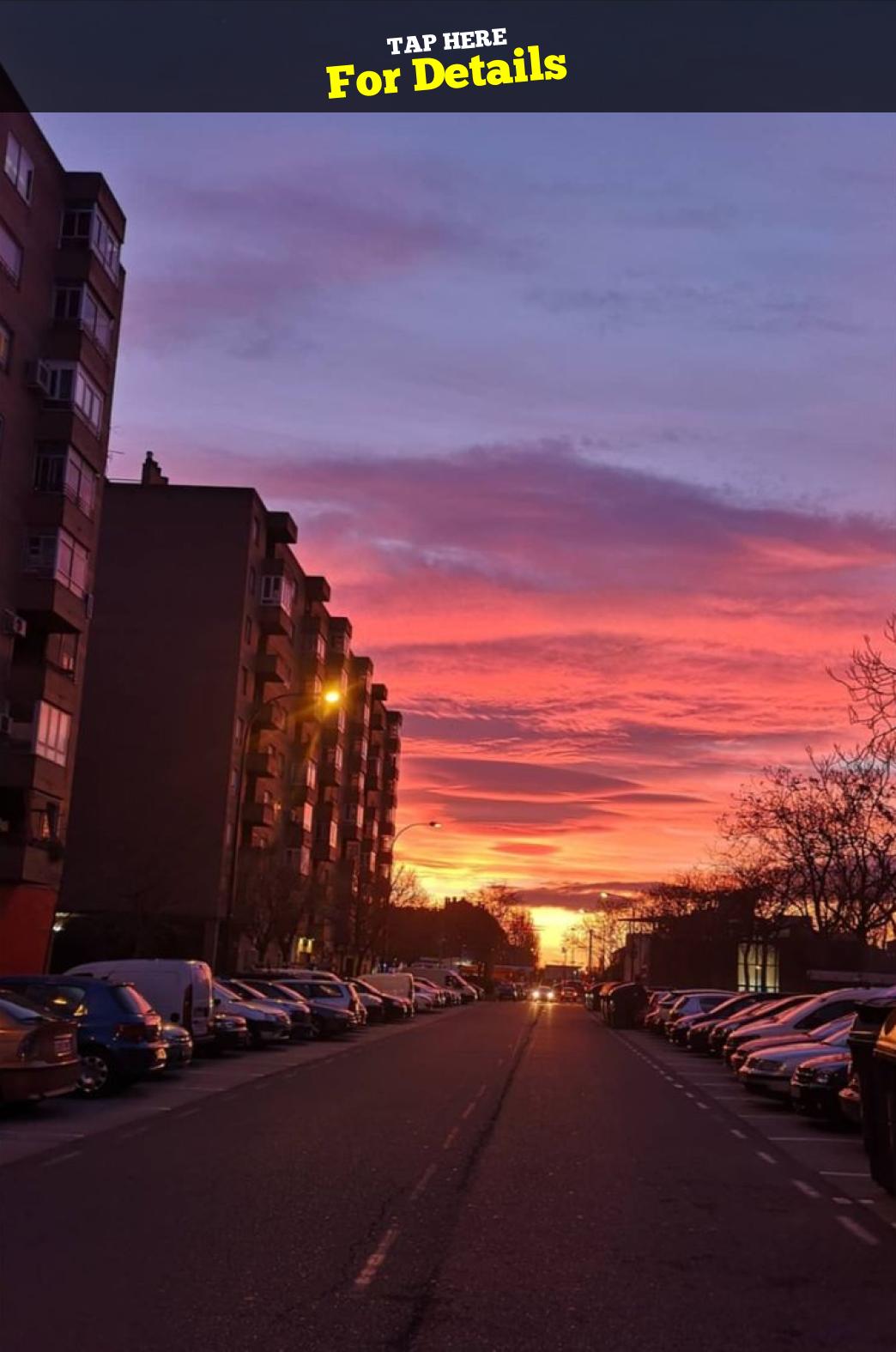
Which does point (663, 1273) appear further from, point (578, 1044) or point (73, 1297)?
point (578, 1044)

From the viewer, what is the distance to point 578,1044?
40.7 metres

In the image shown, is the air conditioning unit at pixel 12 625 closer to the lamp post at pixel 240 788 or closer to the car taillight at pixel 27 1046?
the lamp post at pixel 240 788

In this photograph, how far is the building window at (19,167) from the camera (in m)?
42.0

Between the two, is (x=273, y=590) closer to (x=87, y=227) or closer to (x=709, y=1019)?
(x=87, y=227)

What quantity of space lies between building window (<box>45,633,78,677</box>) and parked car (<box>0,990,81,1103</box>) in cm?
2858

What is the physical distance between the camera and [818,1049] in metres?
21.0

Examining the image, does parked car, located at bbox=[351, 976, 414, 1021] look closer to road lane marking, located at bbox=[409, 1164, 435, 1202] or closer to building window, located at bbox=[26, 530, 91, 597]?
building window, located at bbox=[26, 530, 91, 597]

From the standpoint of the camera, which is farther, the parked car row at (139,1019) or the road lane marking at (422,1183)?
the parked car row at (139,1019)

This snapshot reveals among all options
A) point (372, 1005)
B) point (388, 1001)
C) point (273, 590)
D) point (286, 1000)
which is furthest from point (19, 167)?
point (273, 590)

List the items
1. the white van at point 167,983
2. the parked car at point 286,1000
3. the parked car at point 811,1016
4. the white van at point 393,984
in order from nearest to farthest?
1. the white van at point 167,983
2. the parked car at point 811,1016
3. the parked car at point 286,1000
4. the white van at point 393,984

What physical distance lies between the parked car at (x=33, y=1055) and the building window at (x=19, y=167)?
31.6 meters

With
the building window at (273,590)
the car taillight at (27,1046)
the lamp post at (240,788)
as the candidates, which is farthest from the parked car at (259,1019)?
the building window at (273,590)

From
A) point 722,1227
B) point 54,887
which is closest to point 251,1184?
point 722,1227

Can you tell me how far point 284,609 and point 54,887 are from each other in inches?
1204
